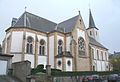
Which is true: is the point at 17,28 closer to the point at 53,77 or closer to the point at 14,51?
the point at 14,51

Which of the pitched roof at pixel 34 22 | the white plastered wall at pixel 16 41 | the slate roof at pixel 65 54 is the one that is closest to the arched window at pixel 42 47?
the pitched roof at pixel 34 22

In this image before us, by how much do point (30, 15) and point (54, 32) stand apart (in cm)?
716

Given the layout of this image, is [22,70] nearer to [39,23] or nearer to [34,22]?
[34,22]

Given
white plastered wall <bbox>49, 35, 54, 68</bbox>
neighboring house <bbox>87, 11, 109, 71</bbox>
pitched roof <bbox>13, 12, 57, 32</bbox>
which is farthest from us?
neighboring house <bbox>87, 11, 109, 71</bbox>

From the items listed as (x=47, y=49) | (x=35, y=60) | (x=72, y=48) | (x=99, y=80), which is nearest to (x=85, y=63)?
(x=72, y=48)

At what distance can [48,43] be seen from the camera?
3844cm

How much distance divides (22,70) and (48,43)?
55.2 ft

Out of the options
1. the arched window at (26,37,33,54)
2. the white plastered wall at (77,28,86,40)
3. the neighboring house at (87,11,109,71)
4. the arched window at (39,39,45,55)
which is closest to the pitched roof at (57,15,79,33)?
the white plastered wall at (77,28,86,40)

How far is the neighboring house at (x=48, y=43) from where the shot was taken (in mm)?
34375

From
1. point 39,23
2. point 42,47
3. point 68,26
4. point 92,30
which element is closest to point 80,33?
point 68,26

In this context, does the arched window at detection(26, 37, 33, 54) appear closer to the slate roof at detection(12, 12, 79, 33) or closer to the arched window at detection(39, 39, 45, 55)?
the arched window at detection(39, 39, 45, 55)

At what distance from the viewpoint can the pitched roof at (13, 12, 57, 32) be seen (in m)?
36.2

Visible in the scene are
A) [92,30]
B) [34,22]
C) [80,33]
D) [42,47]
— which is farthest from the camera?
[92,30]

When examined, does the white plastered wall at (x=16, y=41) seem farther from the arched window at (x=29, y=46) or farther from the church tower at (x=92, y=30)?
the church tower at (x=92, y=30)
